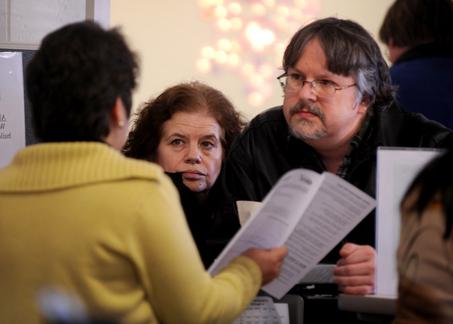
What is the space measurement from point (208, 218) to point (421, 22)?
1.11 m

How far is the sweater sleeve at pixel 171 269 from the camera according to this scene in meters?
1.17

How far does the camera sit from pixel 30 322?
3.94ft

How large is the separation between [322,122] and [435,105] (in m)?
0.65

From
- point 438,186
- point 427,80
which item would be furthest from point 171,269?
point 427,80

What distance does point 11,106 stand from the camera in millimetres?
2156

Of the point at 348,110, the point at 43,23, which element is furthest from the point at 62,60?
the point at 43,23

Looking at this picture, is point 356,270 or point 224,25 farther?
point 224,25

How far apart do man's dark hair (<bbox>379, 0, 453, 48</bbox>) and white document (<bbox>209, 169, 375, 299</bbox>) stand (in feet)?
4.05

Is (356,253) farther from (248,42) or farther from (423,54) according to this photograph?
(248,42)

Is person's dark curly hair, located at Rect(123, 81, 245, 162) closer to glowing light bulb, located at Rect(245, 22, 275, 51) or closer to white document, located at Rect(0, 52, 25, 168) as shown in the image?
white document, located at Rect(0, 52, 25, 168)

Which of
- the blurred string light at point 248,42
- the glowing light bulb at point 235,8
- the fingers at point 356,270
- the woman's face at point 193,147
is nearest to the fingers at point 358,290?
the fingers at point 356,270

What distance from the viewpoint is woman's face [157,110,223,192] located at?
2.13 metres

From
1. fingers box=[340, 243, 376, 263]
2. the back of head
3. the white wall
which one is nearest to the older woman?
fingers box=[340, 243, 376, 263]

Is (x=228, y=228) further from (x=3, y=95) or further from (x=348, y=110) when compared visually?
(x=3, y=95)
